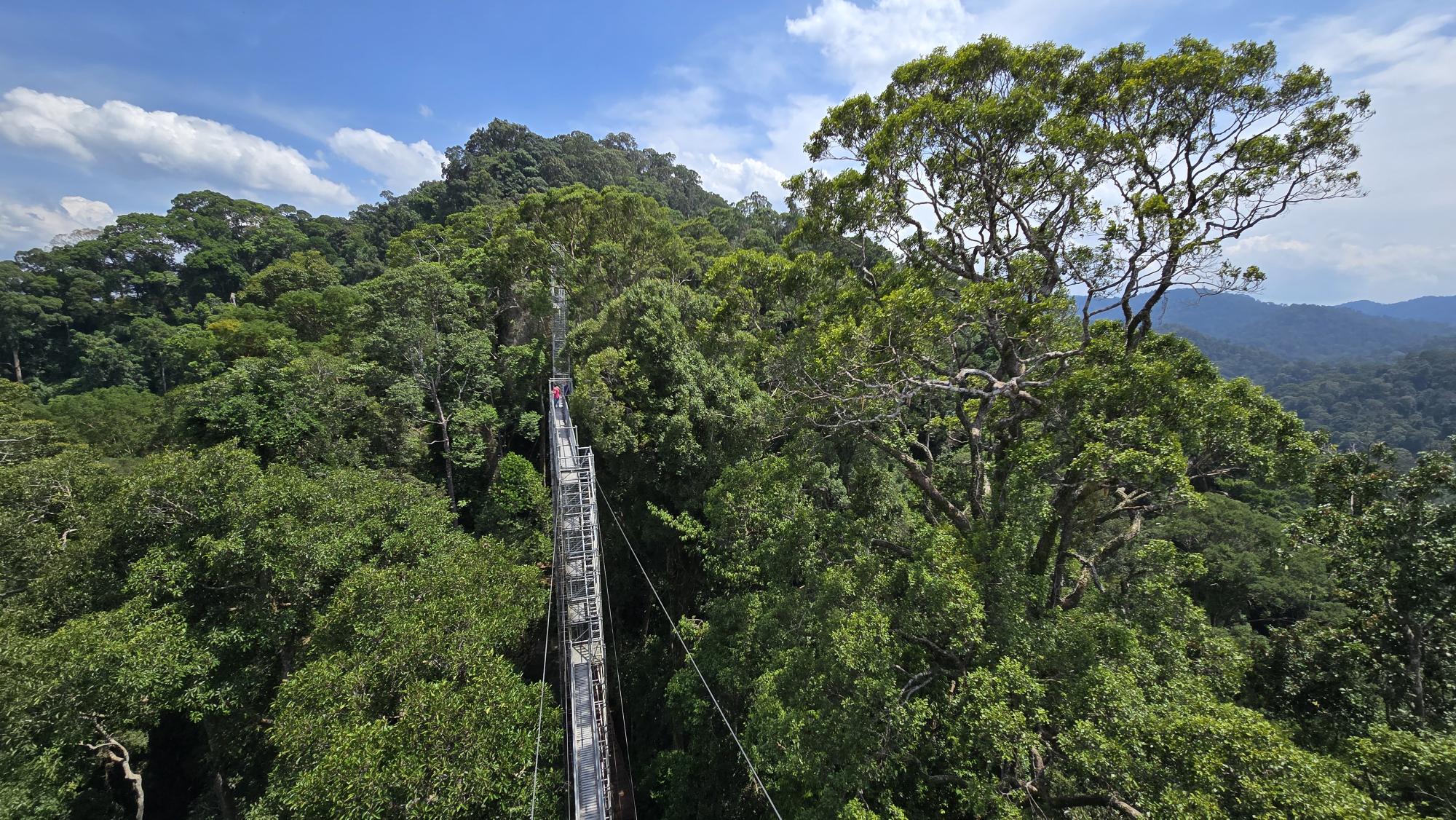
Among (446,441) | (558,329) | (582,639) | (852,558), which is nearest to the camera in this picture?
(852,558)

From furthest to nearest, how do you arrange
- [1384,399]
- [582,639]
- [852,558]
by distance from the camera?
[1384,399], [582,639], [852,558]

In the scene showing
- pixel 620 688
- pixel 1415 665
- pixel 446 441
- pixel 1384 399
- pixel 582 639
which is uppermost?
pixel 1384 399

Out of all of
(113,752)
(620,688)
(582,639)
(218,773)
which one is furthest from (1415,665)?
(113,752)

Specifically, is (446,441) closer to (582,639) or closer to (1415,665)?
(582,639)

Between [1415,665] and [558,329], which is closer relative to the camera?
[1415,665]

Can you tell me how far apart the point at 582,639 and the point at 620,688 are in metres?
4.23

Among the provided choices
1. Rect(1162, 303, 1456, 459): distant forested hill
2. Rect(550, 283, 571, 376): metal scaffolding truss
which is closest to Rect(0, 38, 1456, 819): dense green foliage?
Rect(550, 283, 571, 376): metal scaffolding truss

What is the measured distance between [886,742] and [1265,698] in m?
5.75

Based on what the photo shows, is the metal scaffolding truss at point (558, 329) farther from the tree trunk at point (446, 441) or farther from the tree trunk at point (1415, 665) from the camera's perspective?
the tree trunk at point (1415, 665)

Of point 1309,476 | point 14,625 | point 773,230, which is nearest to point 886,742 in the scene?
point 1309,476

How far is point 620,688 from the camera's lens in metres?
12.9

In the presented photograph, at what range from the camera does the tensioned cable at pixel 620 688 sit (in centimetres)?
1181

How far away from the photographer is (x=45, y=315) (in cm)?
3531

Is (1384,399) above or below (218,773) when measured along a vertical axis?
above
